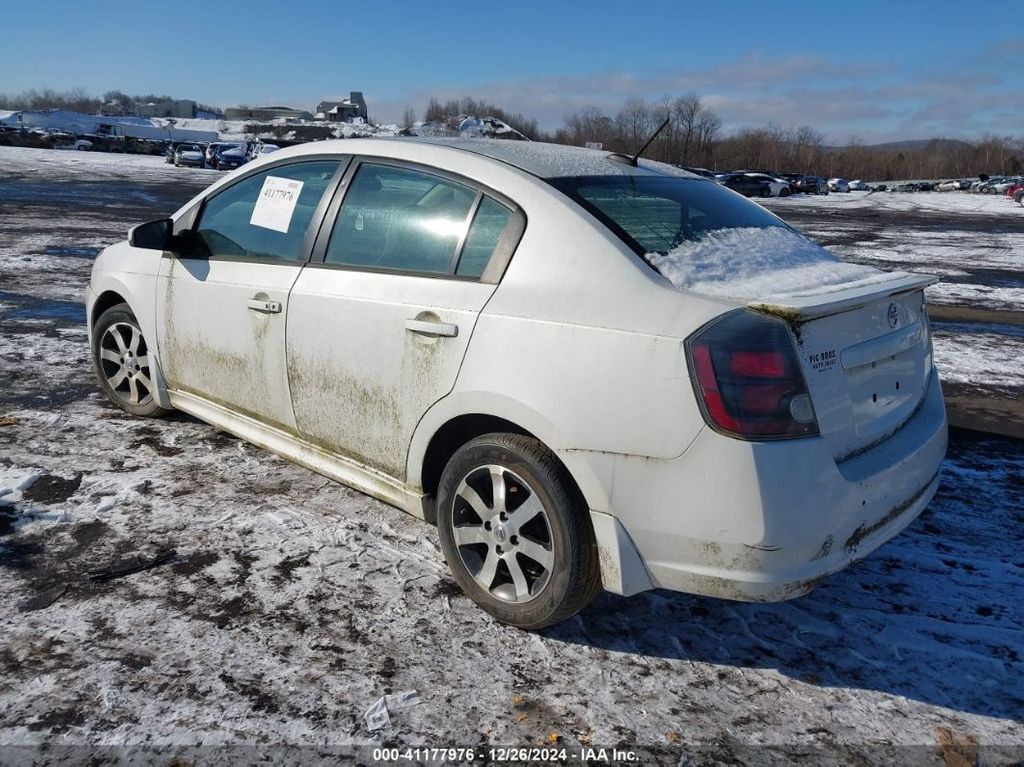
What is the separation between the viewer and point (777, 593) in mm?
2477

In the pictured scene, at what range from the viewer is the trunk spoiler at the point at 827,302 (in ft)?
8.06

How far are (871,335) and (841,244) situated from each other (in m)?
16.7

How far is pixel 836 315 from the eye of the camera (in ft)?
8.57

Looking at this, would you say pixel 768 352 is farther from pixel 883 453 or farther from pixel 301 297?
pixel 301 297

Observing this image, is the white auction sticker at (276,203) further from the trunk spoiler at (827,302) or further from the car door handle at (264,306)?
the trunk spoiler at (827,302)

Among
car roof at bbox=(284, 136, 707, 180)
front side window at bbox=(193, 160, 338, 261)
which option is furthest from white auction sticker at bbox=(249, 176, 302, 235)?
car roof at bbox=(284, 136, 707, 180)

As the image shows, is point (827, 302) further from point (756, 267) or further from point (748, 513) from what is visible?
point (748, 513)

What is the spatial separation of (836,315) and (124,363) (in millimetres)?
4030

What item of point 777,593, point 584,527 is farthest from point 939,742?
point 584,527

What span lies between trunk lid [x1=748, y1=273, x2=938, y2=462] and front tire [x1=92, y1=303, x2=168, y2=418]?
11.8 feet

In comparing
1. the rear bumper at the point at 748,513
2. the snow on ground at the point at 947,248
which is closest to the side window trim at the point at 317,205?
the rear bumper at the point at 748,513

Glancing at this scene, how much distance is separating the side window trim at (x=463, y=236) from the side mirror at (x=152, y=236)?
3.92 feet

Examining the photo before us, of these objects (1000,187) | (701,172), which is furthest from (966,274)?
(1000,187)

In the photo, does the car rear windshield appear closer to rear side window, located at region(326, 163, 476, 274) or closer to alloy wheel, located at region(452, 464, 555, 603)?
rear side window, located at region(326, 163, 476, 274)
